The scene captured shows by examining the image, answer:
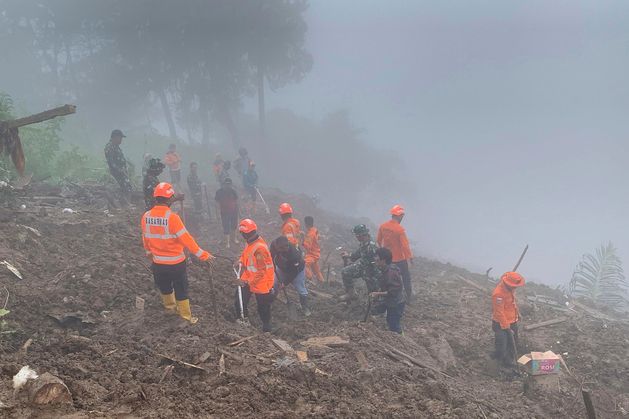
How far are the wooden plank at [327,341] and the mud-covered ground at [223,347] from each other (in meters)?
0.19

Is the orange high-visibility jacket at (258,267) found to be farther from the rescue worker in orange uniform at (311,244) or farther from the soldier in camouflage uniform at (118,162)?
the soldier in camouflage uniform at (118,162)

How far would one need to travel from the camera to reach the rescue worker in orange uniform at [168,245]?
230 inches

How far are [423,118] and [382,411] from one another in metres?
88.9

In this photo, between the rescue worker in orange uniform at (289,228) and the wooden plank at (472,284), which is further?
the wooden plank at (472,284)

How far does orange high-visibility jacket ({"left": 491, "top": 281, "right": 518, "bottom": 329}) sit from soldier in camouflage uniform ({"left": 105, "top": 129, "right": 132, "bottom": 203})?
29.8 ft

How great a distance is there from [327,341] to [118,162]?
788 centimetres

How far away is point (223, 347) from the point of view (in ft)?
17.5

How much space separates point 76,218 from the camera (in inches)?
360

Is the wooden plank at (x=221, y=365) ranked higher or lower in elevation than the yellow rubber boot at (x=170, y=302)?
lower

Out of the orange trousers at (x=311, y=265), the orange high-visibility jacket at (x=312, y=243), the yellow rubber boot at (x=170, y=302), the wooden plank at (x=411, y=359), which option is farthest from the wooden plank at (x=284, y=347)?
the orange trousers at (x=311, y=265)

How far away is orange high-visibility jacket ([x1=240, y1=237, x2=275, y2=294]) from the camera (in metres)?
6.52

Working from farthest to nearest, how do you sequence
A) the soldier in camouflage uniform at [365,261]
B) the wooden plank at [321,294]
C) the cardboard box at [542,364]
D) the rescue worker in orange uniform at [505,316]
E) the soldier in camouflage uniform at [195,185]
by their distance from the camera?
1. the soldier in camouflage uniform at [195,185]
2. the wooden plank at [321,294]
3. the soldier in camouflage uniform at [365,261]
4. the rescue worker in orange uniform at [505,316]
5. the cardboard box at [542,364]


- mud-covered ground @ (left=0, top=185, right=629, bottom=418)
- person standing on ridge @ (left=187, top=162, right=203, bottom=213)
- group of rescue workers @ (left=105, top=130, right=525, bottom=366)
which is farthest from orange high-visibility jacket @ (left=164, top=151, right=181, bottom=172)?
mud-covered ground @ (left=0, top=185, right=629, bottom=418)

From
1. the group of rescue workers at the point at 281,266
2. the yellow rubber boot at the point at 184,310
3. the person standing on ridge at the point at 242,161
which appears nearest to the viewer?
the group of rescue workers at the point at 281,266
